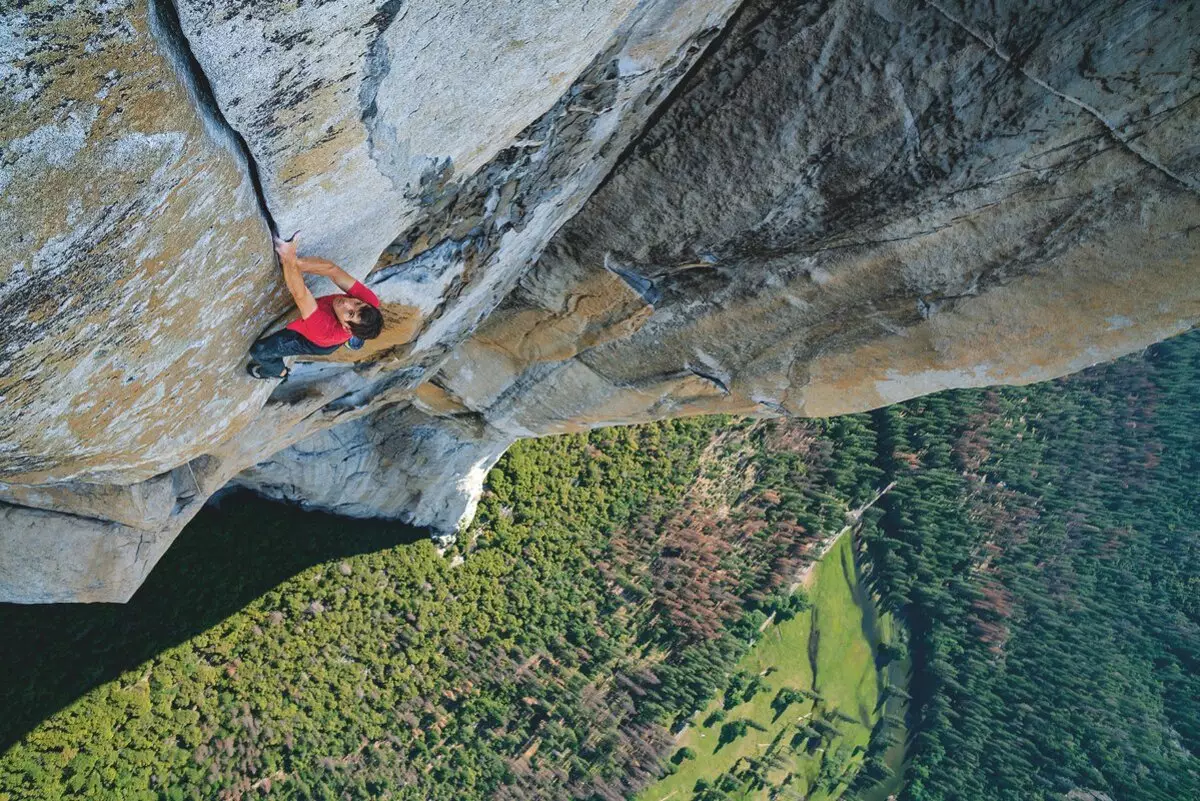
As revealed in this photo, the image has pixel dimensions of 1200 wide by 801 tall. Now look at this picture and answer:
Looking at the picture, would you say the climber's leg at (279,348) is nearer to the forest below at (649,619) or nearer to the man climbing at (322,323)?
the man climbing at (322,323)

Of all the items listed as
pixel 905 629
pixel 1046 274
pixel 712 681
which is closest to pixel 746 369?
pixel 1046 274

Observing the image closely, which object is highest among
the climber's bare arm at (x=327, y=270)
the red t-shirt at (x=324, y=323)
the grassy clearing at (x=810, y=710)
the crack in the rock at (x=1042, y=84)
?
the climber's bare arm at (x=327, y=270)

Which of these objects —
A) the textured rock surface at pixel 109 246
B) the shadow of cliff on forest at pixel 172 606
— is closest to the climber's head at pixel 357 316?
the textured rock surface at pixel 109 246

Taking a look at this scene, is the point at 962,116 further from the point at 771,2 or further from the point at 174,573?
the point at 174,573

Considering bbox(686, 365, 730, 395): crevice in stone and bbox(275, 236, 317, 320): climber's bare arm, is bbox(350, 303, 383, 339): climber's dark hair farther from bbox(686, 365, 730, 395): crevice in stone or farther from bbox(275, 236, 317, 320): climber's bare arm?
bbox(686, 365, 730, 395): crevice in stone

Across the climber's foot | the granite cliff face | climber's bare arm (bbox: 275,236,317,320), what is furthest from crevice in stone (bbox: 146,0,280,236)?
the climber's foot

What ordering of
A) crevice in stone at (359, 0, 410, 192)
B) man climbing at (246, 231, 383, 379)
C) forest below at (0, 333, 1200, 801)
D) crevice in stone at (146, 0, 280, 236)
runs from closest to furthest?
crevice in stone at (146, 0, 280, 236)
crevice in stone at (359, 0, 410, 192)
man climbing at (246, 231, 383, 379)
forest below at (0, 333, 1200, 801)
